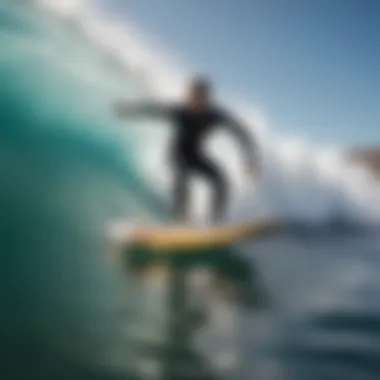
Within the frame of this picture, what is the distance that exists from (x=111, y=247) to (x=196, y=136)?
0.28 m

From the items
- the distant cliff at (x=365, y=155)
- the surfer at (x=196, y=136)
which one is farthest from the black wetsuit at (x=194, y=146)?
the distant cliff at (x=365, y=155)

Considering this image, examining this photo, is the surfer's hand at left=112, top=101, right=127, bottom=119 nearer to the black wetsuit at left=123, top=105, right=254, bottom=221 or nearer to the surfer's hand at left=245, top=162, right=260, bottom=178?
the black wetsuit at left=123, top=105, right=254, bottom=221

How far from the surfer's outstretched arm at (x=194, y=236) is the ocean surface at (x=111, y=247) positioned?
0.02 meters

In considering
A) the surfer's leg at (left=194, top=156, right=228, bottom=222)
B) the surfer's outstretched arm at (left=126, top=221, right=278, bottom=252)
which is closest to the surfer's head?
the surfer's leg at (left=194, top=156, right=228, bottom=222)

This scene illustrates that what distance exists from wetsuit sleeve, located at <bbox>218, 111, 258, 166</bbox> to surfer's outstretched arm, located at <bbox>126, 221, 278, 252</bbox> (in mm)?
136

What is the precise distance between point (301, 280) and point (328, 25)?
1.80 feet

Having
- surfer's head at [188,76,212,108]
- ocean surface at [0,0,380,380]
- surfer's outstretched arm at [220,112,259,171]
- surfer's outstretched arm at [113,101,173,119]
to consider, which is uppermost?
surfer's head at [188,76,212,108]

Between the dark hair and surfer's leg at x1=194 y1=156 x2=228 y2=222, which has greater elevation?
the dark hair

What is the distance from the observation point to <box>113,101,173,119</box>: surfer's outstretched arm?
4.96 feet

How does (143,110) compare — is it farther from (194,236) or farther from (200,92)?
(194,236)

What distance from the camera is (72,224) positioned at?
147cm

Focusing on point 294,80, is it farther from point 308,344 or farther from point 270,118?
point 308,344

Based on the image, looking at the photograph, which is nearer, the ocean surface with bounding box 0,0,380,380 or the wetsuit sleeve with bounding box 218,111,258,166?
the ocean surface with bounding box 0,0,380,380

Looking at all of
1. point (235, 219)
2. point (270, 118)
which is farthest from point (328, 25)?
point (235, 219)
